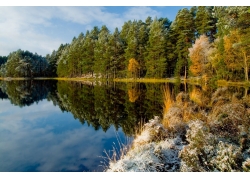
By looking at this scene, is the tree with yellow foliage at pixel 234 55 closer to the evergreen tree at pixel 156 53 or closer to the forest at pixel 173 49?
the forest at pixel 173 49

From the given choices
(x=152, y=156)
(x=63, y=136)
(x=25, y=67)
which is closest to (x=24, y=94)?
(x=63, y=136)

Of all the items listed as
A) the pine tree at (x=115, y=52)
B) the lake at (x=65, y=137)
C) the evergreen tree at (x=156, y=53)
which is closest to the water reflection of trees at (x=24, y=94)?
the lake at (x=65, y=137)

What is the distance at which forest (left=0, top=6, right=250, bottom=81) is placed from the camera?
25.9m

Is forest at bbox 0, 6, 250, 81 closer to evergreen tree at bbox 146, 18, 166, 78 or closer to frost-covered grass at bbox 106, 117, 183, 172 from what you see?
evergreen tree at bbox 146, 18, 166, 78

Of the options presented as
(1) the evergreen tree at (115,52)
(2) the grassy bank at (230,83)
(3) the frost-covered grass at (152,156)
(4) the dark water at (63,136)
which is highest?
(1) the evergreen tree at (115,52)

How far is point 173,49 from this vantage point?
42562 millimetres

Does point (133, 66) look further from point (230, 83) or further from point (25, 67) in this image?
point (25, 67)

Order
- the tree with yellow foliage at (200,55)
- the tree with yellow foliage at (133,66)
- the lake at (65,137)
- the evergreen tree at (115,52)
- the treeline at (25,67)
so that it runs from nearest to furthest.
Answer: the lake at (65,137) → the tree with yellow foliage at (200,55) → the tree with yellow foliage at (133,66) → the evergreen tree at (115,52) → the treeline at (25,67)

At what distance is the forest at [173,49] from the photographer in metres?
25.9

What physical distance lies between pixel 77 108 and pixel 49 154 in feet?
23.9

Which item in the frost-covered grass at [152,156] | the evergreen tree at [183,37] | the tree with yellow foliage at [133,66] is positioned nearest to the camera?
the frost-covered grass at [152,156]

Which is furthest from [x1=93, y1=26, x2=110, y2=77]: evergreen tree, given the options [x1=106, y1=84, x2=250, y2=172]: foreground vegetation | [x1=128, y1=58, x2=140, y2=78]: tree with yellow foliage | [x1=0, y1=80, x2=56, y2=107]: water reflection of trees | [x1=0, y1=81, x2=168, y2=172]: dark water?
[x1=106, y1=84, x2=250, y2=172]: foreground vegetation

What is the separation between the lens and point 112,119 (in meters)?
10.9

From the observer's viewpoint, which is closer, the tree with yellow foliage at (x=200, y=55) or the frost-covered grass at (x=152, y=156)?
the frost-covered grass at (x=152, y=156)
